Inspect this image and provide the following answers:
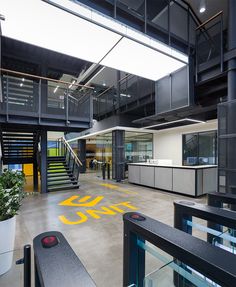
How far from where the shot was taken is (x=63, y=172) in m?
8.26

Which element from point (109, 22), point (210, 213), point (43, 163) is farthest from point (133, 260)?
point (43, 163)

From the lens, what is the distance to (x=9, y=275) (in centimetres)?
232

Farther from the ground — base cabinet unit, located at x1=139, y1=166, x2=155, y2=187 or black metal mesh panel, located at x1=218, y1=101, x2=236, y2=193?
black metal mesh panel, located at x1=218, y1=101, x2=236, y2=193

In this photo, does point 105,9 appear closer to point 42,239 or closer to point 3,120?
point 3,120

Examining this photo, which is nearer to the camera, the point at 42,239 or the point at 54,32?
the point at 42,239

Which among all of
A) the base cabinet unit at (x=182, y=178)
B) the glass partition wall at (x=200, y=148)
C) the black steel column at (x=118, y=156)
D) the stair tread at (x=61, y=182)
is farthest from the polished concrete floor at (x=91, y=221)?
the glass partition wall at (x=200, y=148)

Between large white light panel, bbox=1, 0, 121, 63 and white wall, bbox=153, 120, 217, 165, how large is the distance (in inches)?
271

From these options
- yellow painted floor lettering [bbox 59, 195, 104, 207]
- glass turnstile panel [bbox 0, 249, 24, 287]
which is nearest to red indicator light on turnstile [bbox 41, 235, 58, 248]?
glass turnstile panel [bbox 0, 249, 24, 287]

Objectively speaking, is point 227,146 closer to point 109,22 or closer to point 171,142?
point 109,22

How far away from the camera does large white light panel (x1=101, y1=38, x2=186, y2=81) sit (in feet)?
12.3

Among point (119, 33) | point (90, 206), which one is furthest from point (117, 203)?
point (119, 33)

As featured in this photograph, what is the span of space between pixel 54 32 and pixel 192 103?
13.1ft

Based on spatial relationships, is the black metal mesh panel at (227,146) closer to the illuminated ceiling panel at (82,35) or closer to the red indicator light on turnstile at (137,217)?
the illuminated ceiling panel at (82,35)

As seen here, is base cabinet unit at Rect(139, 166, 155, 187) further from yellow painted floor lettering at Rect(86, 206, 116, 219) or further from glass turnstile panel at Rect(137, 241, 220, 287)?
glass turnstile panel at Rect(137, 241, 220, 287)
